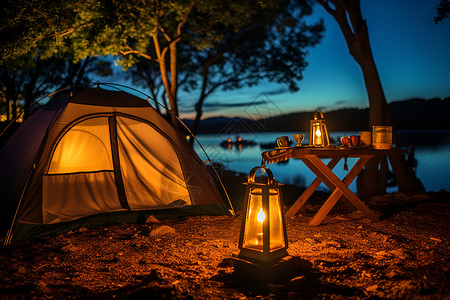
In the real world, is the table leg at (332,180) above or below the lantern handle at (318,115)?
below

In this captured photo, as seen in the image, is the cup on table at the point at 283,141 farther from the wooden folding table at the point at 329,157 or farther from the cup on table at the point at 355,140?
the cup on table at the point at 355,140

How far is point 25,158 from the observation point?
5.08 meters

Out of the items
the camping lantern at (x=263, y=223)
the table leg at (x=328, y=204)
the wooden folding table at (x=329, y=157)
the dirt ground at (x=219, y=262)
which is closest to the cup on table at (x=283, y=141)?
the wooden folding table at (x=329, y=157)

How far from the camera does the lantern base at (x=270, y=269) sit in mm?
2959

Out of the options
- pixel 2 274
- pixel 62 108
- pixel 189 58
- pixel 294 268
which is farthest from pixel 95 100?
pixel 189 58

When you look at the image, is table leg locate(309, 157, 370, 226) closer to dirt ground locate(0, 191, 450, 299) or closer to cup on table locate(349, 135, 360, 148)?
dirt ground locate(0, 191, 450, 299)

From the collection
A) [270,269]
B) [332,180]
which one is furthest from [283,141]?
[270,269]

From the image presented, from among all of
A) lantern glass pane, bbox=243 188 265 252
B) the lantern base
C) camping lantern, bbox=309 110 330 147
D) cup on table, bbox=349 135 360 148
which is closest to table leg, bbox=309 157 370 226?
cup on table, bbox=349 135 360 148

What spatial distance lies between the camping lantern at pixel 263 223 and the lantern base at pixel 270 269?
0.05 metres

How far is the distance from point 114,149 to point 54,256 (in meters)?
2.28

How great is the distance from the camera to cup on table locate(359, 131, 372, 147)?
15.3 ft

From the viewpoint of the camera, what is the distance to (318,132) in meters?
4.54

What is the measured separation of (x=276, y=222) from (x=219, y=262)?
767 millimetres

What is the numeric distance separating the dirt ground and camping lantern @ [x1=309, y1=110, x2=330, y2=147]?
110 centimetres
